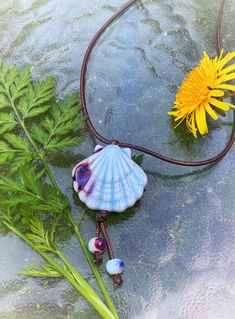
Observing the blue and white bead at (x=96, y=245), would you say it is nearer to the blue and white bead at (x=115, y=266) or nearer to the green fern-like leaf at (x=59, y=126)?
the blue and white bead at (x=115, y=266)

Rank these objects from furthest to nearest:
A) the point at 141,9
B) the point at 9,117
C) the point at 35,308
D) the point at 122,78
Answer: the point at 141,9
the point at 122,78
the point at 9,117
the point at 35,308

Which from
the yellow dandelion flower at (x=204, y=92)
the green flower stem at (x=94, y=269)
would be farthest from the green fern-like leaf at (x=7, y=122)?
the yellow dandelion flower at (x=204, y=92)

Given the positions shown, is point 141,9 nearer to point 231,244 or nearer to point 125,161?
point 125,161

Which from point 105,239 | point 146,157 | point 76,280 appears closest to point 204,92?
point 146,157

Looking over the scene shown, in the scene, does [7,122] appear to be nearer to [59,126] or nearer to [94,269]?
[59,126]

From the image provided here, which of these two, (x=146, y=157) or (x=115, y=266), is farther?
(x=146, y=157)

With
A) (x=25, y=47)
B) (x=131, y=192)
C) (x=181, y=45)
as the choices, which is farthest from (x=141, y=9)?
(x=131, y=192)
